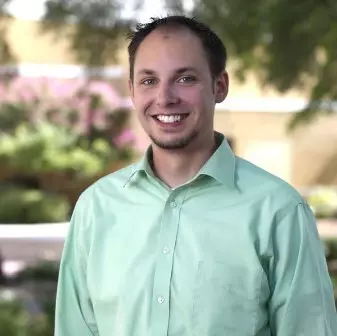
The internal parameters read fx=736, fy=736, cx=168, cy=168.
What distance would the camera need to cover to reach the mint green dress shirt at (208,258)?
1.34m

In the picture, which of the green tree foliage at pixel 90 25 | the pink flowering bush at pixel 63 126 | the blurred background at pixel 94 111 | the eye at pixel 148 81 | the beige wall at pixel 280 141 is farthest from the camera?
the beige wall at pixel 280 141

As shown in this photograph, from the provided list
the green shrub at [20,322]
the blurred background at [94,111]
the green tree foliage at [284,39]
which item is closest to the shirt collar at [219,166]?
the green tree foliage at [284,39]

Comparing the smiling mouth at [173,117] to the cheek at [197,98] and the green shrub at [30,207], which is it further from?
the green shrub at [30,207]

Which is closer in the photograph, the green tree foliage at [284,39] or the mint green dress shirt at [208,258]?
the mint green dress shirt at [208,258]

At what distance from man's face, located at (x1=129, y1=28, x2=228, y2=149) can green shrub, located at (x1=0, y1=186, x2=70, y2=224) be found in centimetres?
246

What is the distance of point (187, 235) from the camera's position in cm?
140

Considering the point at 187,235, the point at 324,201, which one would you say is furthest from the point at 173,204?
the point at 324,201

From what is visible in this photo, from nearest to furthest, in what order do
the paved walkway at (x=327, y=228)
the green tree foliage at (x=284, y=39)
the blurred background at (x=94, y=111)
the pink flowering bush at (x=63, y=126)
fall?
the green tree foliage at (x=284, y=39), the blurred background at (x=94, y=111), the pink flowering bush at (x=63, y=126), the paved walkway at (x=327, y=228)

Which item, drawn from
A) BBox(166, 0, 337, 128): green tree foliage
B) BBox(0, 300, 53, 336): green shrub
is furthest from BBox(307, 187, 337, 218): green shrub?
BBox(0, 300, 53, 336): green shrub

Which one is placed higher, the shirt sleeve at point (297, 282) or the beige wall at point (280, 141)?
the shirt sleeve at point (297, 282)

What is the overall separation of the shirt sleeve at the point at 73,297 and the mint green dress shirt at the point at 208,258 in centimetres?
2

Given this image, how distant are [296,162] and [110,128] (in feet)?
3.77

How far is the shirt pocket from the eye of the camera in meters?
1.34

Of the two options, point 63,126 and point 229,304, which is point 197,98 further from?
point 63,126
